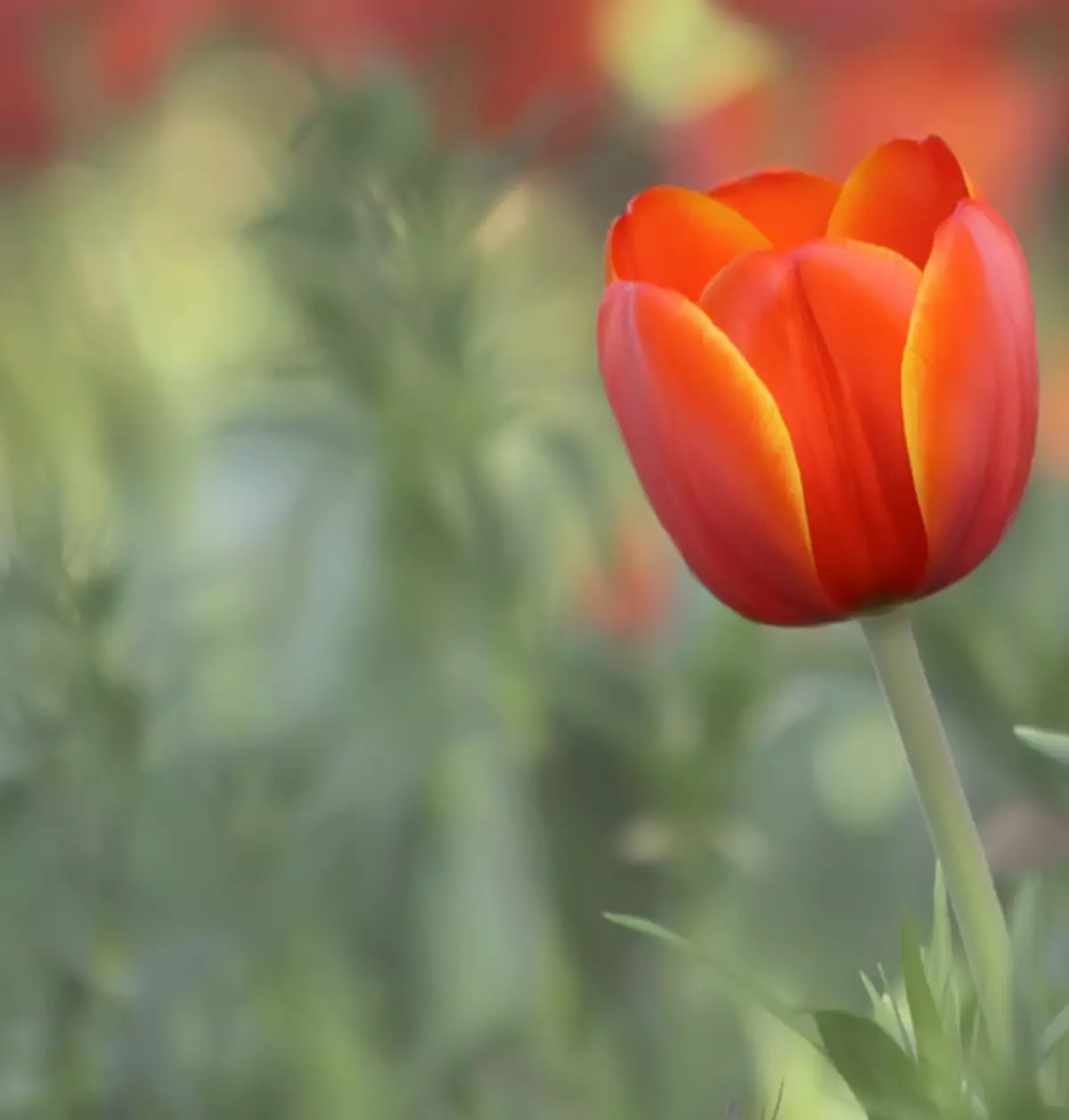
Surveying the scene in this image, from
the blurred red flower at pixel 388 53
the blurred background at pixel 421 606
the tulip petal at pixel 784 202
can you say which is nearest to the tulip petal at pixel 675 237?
the tulip petal at pixel 784 202

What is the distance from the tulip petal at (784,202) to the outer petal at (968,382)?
4 cm

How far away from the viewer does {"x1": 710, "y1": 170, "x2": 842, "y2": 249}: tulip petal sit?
204 millimetres

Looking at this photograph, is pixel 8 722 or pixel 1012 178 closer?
pixel 8 722

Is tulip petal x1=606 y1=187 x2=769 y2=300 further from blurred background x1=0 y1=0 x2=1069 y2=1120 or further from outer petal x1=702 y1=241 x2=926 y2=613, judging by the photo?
blurred background x1=0 y1=0 x2=1069 y2=1120

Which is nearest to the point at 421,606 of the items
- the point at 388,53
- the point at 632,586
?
the point at 632,586

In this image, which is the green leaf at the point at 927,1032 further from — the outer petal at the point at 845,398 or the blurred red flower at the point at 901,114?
the blurred red flower at the point at 901,114

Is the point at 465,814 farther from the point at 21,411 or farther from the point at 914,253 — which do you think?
the point at 914,253

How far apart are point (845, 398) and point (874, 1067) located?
0.09m

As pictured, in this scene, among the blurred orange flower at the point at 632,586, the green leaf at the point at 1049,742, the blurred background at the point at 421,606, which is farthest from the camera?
the blurred orange flower at the point at 632,586

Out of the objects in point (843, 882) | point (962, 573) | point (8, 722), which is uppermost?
point (962, 573)

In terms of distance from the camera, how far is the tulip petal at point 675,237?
0.20 metres

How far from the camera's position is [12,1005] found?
39cm

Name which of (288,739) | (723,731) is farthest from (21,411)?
(723,731)

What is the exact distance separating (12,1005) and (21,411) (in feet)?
0.86
